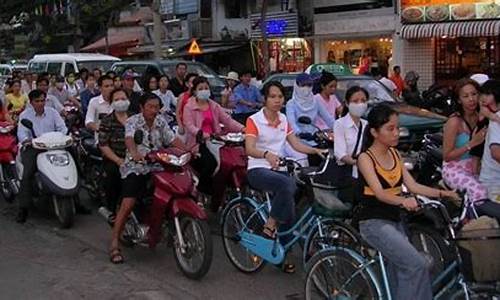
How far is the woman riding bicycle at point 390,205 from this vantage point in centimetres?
433

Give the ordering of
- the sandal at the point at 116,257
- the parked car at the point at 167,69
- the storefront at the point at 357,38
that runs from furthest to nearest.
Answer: the storefront at the point at 357,38 < the parked car at the point at 167,69 < the sandal at the point at 116,257

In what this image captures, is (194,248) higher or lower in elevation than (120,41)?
lower

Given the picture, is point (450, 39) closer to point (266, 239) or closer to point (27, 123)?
point (27, 123)

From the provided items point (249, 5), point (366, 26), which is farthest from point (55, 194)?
point (249, 5)

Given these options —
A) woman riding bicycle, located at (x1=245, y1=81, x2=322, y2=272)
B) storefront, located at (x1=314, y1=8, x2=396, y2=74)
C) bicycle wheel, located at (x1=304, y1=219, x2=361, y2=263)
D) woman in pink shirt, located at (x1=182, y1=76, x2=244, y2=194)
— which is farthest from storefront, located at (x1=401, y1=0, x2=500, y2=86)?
bicycle wheel, located at (x1=304, y1=219, x2=361, y2=263)

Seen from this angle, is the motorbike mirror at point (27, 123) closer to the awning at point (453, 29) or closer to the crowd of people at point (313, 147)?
A: the crowd of people at point (313, 147)

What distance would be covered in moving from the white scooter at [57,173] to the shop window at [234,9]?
2617 cm

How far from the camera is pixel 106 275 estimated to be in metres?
6.60

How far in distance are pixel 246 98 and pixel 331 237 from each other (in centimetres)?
836

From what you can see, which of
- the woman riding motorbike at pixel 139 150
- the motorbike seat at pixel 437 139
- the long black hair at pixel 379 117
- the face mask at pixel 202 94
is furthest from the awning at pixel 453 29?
the long black hair at pixel 379 117

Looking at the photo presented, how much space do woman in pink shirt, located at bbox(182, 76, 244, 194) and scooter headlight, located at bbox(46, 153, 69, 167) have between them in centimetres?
149

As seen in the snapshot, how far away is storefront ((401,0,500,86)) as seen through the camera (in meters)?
23.0

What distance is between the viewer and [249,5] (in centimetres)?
3341

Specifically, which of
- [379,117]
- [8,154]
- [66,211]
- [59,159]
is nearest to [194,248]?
[379,117]
